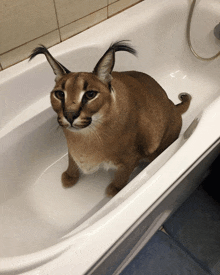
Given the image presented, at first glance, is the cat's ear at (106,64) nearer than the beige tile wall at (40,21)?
Yes

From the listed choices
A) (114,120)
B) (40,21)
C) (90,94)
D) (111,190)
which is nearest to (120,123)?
(114,120)

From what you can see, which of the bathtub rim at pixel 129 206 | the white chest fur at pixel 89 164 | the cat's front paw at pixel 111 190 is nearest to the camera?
the bathtub rim at pixel 129 206

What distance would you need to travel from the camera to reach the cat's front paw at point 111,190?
1060 mm

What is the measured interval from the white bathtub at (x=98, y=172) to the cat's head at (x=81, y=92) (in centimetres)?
26

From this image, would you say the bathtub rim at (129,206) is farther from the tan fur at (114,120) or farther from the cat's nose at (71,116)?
the cat's nose at (71,116)

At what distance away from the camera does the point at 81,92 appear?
2.07 feet

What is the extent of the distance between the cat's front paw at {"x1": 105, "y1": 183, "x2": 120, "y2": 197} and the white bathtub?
54 mm

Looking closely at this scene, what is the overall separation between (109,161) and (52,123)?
0.35 metres

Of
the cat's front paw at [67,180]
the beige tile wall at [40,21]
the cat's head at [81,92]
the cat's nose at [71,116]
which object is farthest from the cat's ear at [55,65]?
the cat's front paw at [67,180]

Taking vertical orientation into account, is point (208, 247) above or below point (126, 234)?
below

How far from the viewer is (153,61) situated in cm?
145

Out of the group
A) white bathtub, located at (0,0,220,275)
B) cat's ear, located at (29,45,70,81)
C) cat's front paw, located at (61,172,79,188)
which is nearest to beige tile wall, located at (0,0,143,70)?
white bathtub, located at (0,0,220,275)

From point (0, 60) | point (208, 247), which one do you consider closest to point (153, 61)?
point (0, 60)

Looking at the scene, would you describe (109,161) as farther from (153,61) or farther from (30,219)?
(153,61)
